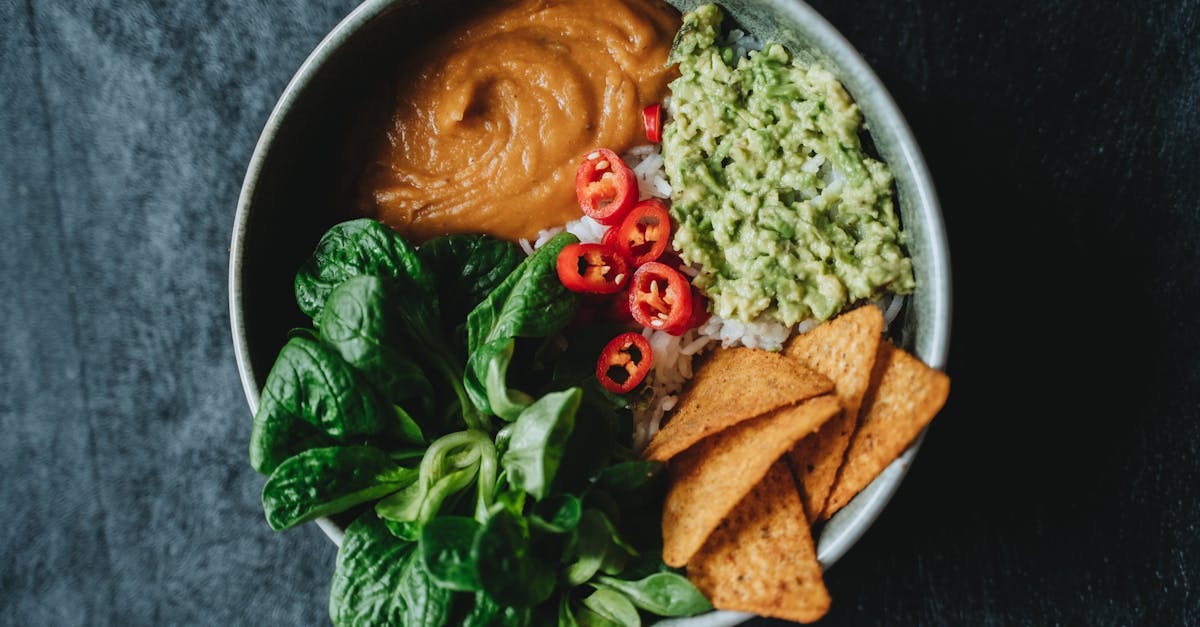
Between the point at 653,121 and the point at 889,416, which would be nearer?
the point at 889,416

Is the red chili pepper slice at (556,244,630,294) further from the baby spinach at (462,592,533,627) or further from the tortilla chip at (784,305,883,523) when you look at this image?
the baby spinach at (462,592,533,627)

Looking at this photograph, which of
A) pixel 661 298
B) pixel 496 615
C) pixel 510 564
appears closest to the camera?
pixel 510 564

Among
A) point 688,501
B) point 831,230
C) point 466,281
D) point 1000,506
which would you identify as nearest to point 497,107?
point 466,281

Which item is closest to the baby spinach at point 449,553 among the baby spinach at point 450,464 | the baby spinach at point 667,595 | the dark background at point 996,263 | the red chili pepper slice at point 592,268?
the baby spinach at point 450,464

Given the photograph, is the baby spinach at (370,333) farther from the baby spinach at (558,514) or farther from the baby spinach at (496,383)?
the baby spinach at (558,514)

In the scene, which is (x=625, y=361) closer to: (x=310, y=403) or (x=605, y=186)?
(x=605, y=186)

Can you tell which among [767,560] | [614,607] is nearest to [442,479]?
[614,607]

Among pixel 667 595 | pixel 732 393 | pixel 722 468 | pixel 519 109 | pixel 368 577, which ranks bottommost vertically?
pixel 368 577
